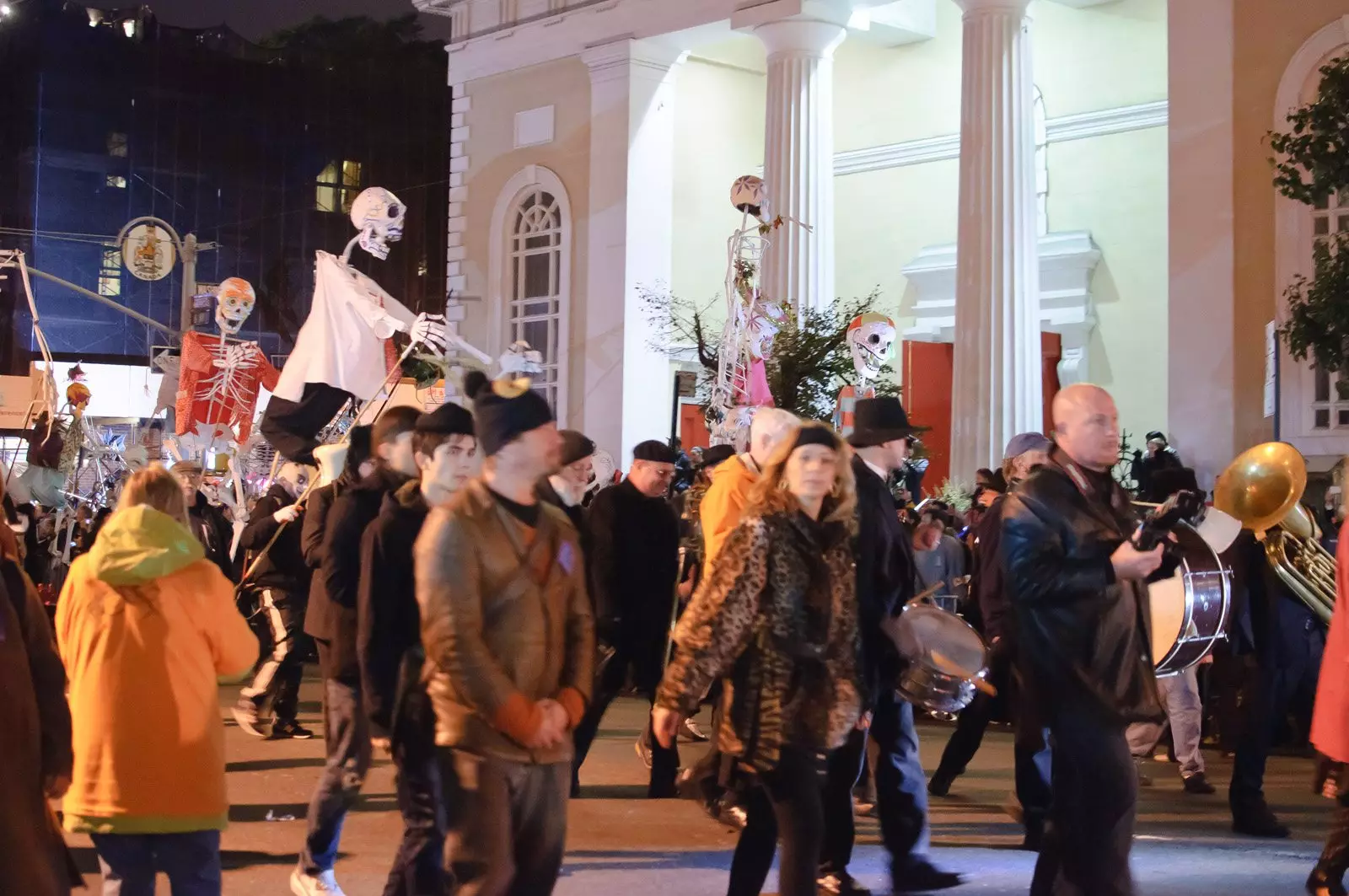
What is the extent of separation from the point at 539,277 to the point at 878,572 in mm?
19962

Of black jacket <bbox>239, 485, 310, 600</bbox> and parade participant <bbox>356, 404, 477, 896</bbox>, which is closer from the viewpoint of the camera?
parade participant <bbox>356, 404, 477, 896</bbox>

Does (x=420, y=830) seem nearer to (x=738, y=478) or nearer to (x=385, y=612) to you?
(x=385, y=612)

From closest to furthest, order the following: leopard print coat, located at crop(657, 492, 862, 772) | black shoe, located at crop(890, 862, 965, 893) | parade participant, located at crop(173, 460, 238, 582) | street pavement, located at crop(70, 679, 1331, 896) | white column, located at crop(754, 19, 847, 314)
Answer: leopard print coat, located at crop(657, 492, 862, 772), black shoe, located at crop(890, 862, 965, 893), street pavement, located at crop(70, 679, 1331, 896), parade participant, located at crop(173, 460, 238, 582), white column, located at crop(754, 19, 847, 314)

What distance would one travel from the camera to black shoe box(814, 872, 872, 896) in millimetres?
6746

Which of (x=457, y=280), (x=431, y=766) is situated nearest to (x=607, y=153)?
(x=457, y=280)

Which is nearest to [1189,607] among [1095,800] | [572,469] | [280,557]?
[1095,800]

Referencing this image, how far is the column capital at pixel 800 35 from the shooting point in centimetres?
2206

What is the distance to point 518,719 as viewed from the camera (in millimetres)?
4488


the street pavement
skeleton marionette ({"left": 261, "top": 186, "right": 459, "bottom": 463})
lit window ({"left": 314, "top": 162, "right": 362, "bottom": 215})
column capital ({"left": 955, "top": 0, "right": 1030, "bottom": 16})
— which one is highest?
lit window ({"left": 314, "top": 162, "right": 362, "bottom": 215})

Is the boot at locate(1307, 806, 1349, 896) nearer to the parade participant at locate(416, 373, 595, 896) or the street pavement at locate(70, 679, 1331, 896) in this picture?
the street pavement at locate(70, 679, 1331, 896)

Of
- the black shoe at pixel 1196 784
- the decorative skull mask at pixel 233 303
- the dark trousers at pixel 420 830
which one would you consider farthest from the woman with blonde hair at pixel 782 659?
the decorative skull mask at pixel 233 303

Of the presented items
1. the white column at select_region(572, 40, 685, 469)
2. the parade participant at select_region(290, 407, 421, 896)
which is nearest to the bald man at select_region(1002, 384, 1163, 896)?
the parade participant at select_region(290, 407, 421, 896)

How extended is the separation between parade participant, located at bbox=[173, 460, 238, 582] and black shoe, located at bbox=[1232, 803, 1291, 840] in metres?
8.02

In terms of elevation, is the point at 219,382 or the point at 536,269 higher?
the point at 536,269
